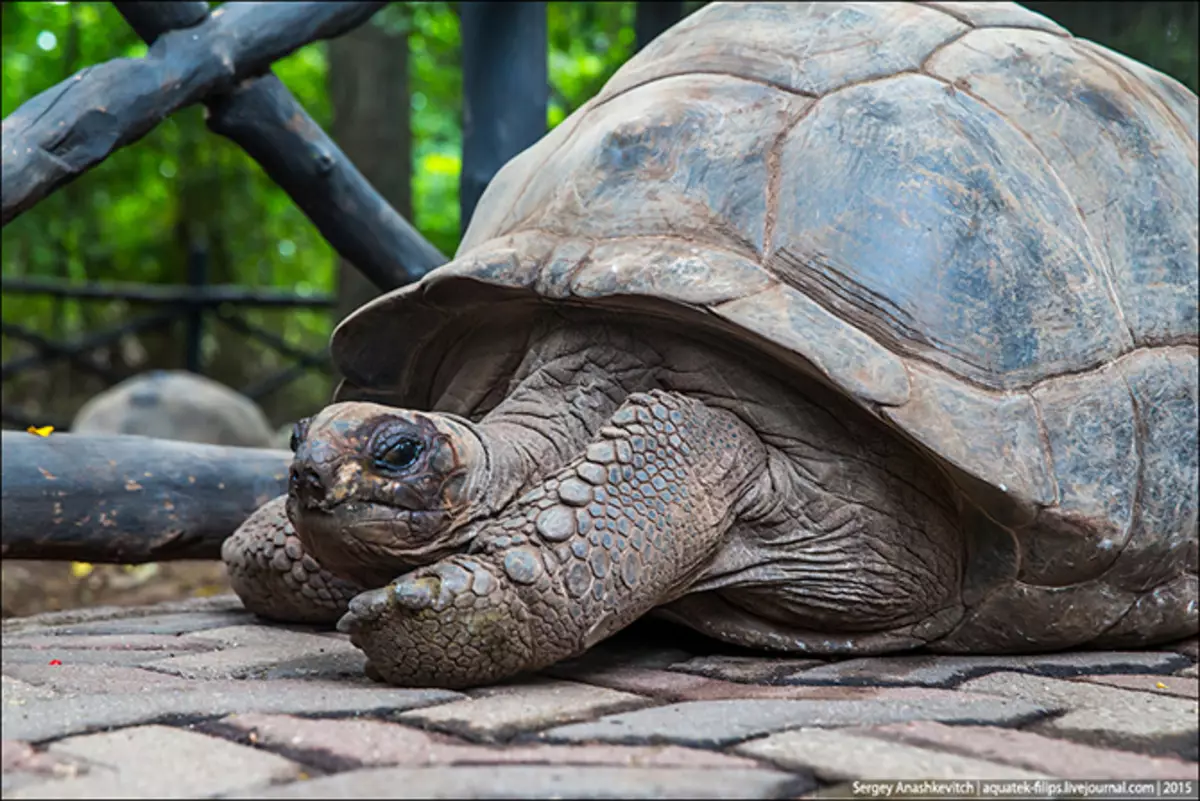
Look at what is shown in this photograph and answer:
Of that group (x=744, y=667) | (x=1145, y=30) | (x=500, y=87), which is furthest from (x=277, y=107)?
(x=1145, y=30)

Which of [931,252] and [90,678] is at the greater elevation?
[931,252]

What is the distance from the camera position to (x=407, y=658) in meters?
2.48

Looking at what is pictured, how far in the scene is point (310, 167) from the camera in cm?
516

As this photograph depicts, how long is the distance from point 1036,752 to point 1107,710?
0.50 meters

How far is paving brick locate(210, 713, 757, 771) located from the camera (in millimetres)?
1852

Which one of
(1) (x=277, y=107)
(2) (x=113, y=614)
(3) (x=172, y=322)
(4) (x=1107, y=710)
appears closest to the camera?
(4) (x=1107, y=710)

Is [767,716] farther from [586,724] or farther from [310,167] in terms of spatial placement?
[310,167]

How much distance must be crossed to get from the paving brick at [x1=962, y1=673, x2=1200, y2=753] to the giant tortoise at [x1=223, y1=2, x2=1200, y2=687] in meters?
0.34

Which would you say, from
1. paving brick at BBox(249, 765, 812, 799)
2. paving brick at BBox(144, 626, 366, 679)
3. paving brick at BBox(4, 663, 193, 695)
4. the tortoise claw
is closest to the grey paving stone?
paving brick at BBox(144, 626, 366, 679)

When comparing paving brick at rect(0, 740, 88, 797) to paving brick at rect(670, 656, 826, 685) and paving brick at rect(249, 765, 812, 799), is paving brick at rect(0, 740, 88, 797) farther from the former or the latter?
paving brick at rect(670, 656, 826, 685)

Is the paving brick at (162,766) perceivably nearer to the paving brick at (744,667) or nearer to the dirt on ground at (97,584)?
the paving brick at (744,667)

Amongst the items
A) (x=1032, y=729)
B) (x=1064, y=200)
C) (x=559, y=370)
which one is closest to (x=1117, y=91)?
(x=1064, y=200)

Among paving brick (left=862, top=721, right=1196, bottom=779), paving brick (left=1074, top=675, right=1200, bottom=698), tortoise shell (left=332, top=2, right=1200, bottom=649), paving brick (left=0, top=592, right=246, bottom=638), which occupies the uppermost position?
tortoise shell (left=332, top=2, right=1200, bottom=649)

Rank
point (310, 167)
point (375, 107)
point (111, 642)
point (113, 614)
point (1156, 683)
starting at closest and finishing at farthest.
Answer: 1. point (1156, 683)
2. point (111, 642)
3. point (113, 614)
4. point (310, 167)
5. point (375, 107)
